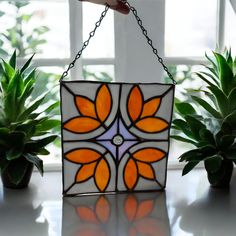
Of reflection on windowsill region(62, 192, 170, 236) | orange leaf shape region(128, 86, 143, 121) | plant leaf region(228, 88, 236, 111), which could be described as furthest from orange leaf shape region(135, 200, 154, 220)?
plant leaf region(228, 88, 236, 111)

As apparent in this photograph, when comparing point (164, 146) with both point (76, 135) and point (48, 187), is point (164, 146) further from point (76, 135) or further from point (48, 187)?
point (48, 187)

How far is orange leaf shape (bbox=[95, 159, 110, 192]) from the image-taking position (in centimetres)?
126

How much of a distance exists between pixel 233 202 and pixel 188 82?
523 mm

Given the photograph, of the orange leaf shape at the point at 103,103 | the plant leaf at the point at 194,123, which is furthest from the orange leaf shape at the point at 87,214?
the plant leaf at the point at 194,123

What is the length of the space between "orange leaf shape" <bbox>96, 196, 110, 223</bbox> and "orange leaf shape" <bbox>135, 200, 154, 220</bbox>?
0.25 ft

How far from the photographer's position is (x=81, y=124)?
1231 mm

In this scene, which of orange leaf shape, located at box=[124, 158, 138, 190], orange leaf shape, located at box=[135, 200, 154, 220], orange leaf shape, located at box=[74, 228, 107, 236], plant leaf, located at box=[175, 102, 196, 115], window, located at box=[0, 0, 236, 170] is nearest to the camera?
orange leaf shape, located at box=[74, 228, 107, 236]

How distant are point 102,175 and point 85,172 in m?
0.05

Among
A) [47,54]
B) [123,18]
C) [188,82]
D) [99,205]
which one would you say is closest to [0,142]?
[99,205]

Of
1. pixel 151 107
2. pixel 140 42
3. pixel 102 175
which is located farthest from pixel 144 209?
pixel 140 42

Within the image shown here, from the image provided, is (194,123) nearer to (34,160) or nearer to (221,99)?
(221,99)

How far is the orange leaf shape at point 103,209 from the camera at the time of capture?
1.15 m

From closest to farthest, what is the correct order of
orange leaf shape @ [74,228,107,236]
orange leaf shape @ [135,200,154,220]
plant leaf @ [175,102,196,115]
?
orange leaf shape @ [74,228,107,236]
orange leaf shape @ [135,200,154,220]
plant leaf @ [175,102,196,115]

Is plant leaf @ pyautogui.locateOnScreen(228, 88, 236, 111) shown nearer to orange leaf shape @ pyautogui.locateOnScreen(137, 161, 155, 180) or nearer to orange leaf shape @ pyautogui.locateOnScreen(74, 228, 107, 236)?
orange leaf shape @ pyautogui.locateOnScreen(137, 161, 155, 180)
